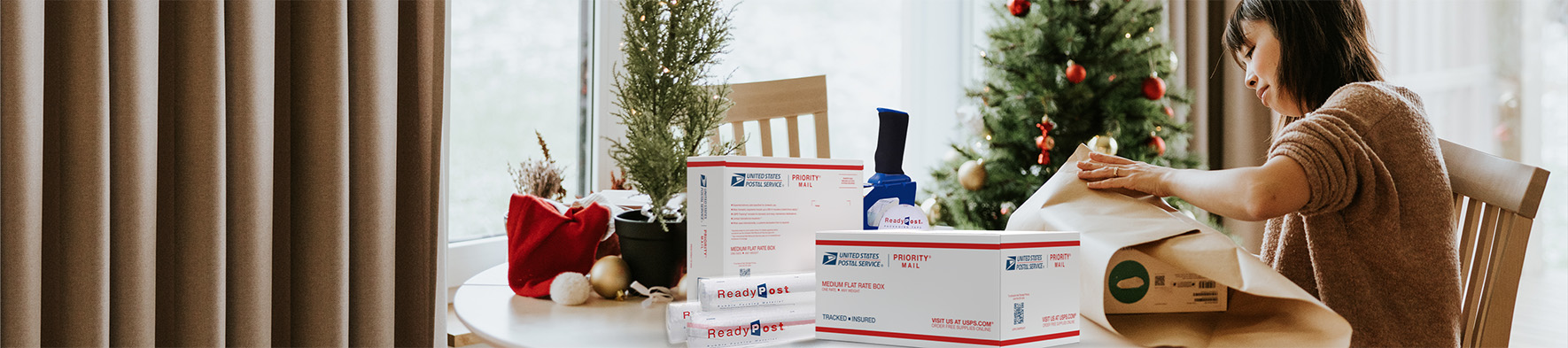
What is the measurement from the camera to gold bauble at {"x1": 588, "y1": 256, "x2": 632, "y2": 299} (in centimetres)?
86

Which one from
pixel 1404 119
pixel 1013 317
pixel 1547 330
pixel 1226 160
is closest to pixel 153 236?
pixel 1013 317

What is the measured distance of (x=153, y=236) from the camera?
0.97m

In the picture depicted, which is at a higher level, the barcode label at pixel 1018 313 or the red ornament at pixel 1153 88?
the red ornament at pixel 1153 88

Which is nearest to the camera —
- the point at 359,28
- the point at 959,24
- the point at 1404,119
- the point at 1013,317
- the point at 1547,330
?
the point at 1013,317

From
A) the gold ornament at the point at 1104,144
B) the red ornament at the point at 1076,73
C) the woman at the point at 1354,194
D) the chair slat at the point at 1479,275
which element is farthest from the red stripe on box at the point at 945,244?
the red ornament at the point at 1076,73

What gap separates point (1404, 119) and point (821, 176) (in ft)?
2.13

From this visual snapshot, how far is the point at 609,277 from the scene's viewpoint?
34.0 inches

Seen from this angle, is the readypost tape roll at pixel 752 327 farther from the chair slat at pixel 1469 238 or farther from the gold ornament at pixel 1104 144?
the gold ornament at pixel 1104 144

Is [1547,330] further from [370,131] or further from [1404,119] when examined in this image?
[370,131]

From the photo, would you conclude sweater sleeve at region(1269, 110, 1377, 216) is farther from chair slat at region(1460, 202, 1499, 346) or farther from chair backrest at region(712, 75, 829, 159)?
chair backrest at region(712, 75, 829, 159)

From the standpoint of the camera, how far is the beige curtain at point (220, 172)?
90 centimetres

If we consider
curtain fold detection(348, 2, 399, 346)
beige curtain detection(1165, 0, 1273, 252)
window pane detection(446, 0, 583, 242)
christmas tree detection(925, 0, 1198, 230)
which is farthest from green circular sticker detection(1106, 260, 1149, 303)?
beige curtain detection(1165, 0, 1273, 252)

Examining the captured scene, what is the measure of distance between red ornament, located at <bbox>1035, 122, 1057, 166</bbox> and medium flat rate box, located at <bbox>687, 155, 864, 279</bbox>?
1599mm

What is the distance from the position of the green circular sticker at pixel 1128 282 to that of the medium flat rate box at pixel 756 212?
27cm
